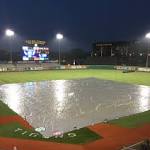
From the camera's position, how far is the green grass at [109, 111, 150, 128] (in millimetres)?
8953

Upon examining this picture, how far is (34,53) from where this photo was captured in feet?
128

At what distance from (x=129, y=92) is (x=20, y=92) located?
6.86 meters

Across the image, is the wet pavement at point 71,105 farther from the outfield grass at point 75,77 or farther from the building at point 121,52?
the building at point 121,52

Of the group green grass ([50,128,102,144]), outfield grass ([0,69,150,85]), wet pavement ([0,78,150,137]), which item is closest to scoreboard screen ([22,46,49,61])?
outfield grass ([0,69,150,85])

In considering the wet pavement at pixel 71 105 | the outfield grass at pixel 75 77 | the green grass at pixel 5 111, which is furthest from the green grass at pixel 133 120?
the outfield grass at pixel 75 77

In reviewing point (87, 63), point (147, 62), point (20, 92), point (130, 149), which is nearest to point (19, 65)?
point (87, 63)

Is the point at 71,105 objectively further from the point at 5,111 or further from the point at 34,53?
the point at 34,53

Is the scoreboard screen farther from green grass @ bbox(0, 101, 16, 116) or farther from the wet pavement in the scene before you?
green grass @ bbox(0, 101, 16, 116)

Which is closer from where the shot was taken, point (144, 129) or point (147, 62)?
point (144, 129)

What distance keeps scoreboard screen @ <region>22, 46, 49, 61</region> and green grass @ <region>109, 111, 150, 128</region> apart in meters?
30.3

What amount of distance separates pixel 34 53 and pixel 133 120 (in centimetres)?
3105

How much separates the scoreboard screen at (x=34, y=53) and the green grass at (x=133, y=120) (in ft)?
99.3

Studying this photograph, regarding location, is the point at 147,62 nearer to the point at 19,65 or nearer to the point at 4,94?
the point at 19,65

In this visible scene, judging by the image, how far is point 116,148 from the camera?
21.5 ft
